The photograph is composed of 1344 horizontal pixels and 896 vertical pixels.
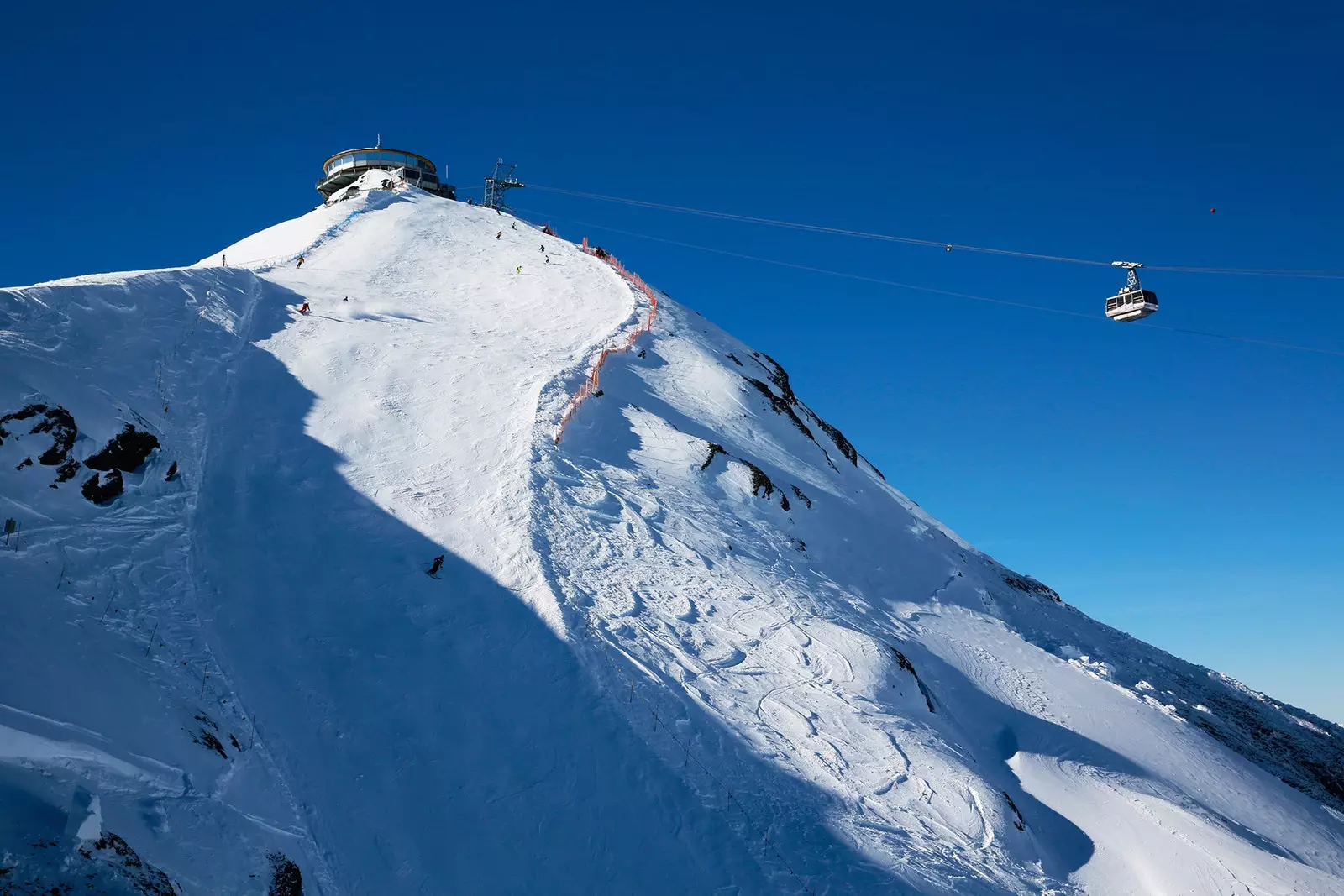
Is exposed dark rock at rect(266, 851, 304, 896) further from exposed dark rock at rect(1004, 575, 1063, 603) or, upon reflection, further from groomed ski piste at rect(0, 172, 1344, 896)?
exposed dark rock at rect(1004, 575, 1063, 603)

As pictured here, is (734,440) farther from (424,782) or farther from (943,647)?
(424,782)

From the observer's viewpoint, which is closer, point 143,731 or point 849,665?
point 143,731

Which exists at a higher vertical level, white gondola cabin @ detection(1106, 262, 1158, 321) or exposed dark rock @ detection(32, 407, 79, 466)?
white gondola cabin @ detection(1106, 262, 1158, 321)

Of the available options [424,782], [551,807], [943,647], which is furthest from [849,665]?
[424,782]

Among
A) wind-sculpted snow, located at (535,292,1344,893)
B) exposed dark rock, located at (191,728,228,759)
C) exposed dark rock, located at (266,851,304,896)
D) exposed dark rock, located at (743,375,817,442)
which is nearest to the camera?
exposed dark rock, located at (266,851,304,896)

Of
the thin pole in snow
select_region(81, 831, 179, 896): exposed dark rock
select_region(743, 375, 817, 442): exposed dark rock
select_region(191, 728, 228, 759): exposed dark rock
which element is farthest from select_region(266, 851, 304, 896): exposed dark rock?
select_region(743, 375, 817, 442): exposed dark rock

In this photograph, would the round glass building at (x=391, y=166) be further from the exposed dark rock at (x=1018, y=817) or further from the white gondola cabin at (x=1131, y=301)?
the exposed dark rock at (x=1018, y=817)
